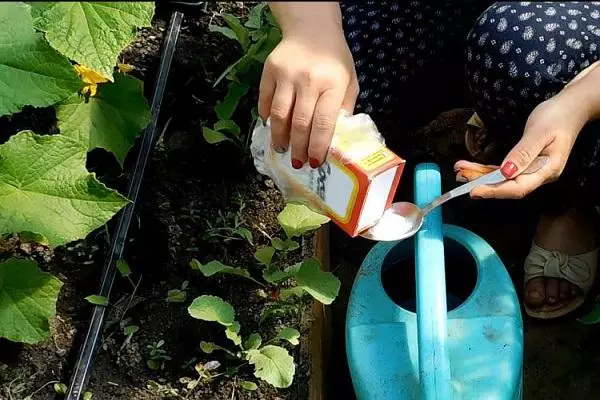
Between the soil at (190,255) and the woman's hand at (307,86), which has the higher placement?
the woman's hand at (307,86)

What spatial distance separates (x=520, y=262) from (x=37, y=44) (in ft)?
2.48

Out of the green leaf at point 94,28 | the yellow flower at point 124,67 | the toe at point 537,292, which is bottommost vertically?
the toe at point 537,292

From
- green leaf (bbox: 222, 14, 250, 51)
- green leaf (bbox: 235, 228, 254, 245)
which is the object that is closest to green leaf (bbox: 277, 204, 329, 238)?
green leaf (bbox: 235, 228, 254, 245)

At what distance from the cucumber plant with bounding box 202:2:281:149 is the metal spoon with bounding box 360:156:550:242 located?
32 cm

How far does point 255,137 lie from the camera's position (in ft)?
3.34

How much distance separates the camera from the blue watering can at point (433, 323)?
0.95 metres

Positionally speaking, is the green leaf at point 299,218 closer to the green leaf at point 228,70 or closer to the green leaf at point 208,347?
the green leaf at point 208,347

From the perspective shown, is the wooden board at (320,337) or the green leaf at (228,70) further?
the green leaf at (228,70)

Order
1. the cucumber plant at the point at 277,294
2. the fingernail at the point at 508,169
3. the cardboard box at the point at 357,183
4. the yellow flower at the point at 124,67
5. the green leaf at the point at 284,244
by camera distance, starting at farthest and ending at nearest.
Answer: the yellow flower at the point at 124,67 < the green leaf at the point at 284,244 < the cucumber plant at the point at 277,294 < the fingernail at the point at 508,169 < the cardboard box at the point at 357,183

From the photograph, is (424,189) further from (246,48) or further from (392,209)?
(246,48)

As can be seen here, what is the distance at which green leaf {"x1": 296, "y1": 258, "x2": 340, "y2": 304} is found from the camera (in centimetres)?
106

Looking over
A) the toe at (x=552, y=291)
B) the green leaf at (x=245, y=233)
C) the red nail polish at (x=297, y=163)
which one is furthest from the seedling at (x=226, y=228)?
the toe at (x=552, y=291)

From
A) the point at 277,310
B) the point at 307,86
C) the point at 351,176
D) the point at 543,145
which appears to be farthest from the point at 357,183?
the point at 277,310

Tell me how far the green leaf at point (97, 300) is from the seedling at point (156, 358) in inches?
3.2
